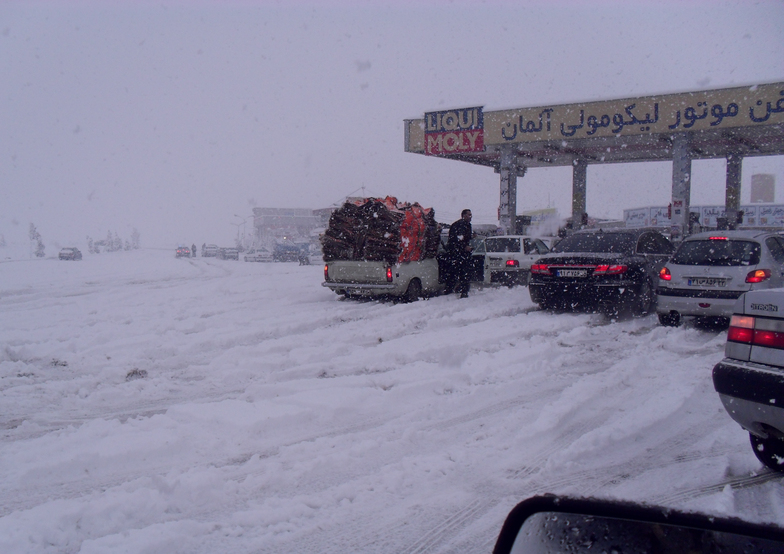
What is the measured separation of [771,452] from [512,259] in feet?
34.0

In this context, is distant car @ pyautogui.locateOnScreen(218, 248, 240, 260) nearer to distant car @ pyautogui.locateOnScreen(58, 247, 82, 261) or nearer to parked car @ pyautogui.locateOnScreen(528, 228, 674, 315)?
distant car @ pyautogui.locateOnScreen(58, 247, 82, 261)

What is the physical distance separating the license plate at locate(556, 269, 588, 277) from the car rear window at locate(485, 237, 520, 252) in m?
4.50

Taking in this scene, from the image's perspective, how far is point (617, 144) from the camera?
2230 centimetres

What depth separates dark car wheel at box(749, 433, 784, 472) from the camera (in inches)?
129

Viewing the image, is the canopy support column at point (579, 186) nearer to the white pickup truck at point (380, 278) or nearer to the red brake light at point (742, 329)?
the white pickup truck at point (380, 278)

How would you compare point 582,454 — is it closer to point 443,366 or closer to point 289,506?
point 289,506

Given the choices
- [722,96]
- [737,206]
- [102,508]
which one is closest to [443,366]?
[102,508]

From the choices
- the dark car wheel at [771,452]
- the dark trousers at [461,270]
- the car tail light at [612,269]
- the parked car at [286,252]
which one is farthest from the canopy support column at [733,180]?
the parked car at [286,252]

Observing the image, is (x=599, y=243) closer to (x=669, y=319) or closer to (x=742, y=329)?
(x=669, y=319)

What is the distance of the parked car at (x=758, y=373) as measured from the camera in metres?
2.92

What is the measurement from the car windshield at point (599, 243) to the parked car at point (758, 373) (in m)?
6.49

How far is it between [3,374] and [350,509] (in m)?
4.62

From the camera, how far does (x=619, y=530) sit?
1.17 meters

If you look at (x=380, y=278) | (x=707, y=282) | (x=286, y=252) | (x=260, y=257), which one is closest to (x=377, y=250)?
(x=380, y=278)
